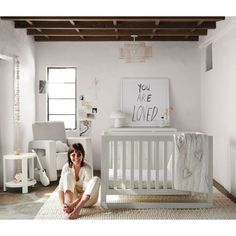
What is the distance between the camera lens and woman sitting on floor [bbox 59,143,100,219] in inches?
152

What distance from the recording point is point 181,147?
402 centimetres

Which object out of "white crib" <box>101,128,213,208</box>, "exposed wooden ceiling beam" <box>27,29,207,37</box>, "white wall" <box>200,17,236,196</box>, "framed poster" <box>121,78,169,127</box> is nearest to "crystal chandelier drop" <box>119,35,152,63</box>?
"framed poster" <box>121,78,169,127</box>

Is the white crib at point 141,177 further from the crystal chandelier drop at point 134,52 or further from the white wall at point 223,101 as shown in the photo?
the crystal chandelier drop at point 134,52

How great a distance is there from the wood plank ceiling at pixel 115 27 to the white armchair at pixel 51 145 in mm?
1464

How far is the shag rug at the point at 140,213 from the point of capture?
385cm


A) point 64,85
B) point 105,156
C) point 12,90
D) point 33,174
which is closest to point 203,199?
point 105,156

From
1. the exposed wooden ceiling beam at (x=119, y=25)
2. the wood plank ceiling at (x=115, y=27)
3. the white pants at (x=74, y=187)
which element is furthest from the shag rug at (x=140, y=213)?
the exposed wooden ceiling beam at (x=119, y=25)

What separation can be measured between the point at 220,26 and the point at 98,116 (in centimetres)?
265

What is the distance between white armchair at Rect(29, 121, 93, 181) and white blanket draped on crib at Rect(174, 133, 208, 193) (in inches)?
86.1

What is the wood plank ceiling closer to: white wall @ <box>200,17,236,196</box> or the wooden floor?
white wall @ <box>200,17,236,196</box>

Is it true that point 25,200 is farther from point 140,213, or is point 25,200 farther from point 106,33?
point 106,33

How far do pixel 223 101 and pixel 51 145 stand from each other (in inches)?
96.2

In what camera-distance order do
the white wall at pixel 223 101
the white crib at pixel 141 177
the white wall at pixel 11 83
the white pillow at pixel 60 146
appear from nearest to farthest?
the white crib at pixel 141 177, the white wall at pixel 223 101, the white wall at pixel 11 83, the white pillow at pixel 60 146

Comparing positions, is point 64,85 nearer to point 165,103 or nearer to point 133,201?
point 165,103
